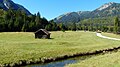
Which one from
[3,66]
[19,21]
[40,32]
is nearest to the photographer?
[3,66]

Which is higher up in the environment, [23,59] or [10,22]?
[10,22]

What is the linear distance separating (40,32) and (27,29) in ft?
186

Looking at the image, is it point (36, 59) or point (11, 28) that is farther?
point (11, 28)

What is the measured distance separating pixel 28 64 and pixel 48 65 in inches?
130

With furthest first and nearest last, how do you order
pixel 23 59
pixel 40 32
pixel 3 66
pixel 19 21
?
1. pixel 19 21
2. pixel 40 32
3. pixel 23 59
4. pixel 3 66

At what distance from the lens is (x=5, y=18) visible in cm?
16562

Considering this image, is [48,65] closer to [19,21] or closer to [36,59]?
[36,59]

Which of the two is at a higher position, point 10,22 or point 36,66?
point 10,22

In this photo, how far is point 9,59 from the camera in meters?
41.4

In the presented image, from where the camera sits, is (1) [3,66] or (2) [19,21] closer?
(1) [3,66]

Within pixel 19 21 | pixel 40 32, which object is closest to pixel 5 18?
pixel 19 21

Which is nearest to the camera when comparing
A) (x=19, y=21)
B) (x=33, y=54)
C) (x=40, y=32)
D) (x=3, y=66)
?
(x=3, y=66)

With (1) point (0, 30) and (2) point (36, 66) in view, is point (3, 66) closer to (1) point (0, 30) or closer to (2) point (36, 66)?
(2) point (36, 66)

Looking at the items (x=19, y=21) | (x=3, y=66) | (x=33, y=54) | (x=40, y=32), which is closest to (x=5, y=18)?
(x=19, y=21)
